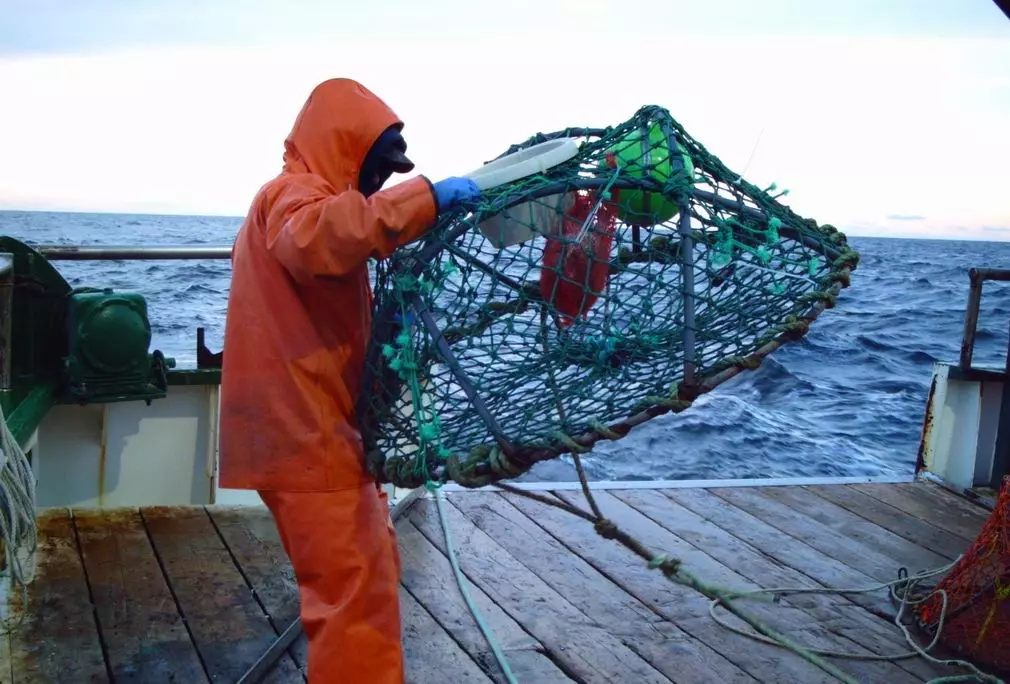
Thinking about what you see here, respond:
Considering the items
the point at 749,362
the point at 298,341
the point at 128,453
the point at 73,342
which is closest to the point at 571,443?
the point at 749,362

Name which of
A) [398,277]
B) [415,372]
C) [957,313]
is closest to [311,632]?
[415,372]

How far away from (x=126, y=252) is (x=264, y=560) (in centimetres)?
149

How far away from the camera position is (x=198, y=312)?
61.2 ft

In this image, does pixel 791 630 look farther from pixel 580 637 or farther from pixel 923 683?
pixel 580 637

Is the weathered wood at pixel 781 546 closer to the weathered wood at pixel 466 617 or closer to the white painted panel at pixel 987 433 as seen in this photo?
the weathered wood at pixel 466 617

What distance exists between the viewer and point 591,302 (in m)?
2.86

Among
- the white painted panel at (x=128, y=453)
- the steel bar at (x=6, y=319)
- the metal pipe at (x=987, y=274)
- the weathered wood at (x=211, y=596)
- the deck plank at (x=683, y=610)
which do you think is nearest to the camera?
the weathered wood at (x=211, y=596)

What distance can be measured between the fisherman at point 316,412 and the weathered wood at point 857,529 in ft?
9.06

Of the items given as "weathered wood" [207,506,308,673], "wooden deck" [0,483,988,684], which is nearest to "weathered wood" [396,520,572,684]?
"wooden deck" [0,483,988,684]

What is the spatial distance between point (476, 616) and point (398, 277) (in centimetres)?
155

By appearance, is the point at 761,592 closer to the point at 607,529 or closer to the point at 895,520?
the point at 607,529

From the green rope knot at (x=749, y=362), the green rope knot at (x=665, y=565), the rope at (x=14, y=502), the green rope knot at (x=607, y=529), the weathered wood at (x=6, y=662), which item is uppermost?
the green rope knot at (x=749, y=362)

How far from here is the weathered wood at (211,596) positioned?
3229 millimetres

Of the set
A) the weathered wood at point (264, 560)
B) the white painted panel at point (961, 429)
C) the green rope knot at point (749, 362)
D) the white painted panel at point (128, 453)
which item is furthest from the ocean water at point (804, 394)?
the white painted panel at point (961, 429)
